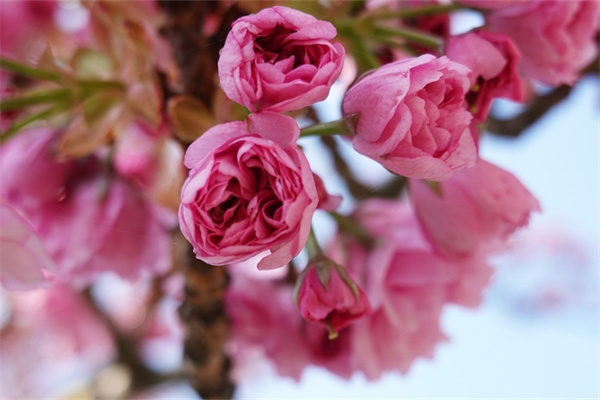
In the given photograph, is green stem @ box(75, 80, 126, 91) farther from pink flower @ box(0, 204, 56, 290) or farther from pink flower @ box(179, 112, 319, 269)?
pink flower @ box(179, 112, 319, 269)

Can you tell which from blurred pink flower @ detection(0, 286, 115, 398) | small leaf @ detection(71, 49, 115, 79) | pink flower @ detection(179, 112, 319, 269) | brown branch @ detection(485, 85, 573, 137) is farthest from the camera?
blurred pink flower @ detection(0, 286, 115, 398)

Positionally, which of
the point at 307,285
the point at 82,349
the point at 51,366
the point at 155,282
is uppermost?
the point at 307,285

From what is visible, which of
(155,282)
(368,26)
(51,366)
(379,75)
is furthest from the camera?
(51,366)

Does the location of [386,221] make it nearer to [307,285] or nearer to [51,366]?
[307,285]

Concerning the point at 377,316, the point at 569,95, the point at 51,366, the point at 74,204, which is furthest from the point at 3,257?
the point at 51,366

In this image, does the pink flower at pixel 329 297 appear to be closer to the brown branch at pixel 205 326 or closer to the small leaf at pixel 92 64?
the brown branch at pixel 205 326

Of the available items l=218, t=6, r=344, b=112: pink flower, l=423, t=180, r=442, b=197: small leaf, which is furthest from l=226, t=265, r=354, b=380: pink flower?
l=218, t=6, r=344, b=112: pink flower

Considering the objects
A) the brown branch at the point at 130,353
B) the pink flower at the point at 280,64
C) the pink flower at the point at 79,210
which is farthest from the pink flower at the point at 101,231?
the brown branch at the point at 130,353

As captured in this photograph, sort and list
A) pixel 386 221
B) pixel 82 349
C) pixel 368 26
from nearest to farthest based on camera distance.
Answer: pixel 368 26 < pixel 386 221 < pixel 82 349
